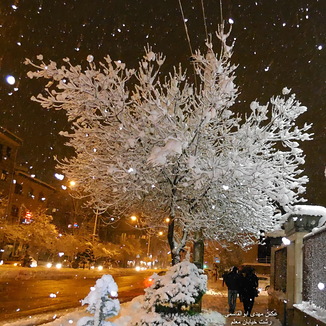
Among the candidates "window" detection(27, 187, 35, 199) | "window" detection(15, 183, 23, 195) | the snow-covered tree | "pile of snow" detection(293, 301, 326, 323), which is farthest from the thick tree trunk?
"window" detection(27, 187, 35, 199)

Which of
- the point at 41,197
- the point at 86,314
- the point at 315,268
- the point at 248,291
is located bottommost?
the point at 86,314

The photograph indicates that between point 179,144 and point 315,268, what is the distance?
3.75m

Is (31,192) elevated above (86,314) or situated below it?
above

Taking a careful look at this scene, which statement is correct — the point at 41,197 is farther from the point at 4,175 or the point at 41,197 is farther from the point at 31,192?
the point at 4,175

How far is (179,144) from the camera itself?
28.8 ft

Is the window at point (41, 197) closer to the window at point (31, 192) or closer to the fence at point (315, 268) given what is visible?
the window at point (31, 192)

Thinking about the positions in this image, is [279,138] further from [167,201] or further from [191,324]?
[191,324]

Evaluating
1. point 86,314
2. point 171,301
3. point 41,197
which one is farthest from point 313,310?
point 41,197

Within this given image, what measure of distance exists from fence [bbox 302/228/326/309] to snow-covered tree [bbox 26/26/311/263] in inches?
79.6

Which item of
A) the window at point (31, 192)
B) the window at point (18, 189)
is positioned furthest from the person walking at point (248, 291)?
the window at point (31, 192)

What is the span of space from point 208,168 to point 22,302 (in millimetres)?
8851

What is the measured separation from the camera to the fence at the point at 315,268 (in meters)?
7.13

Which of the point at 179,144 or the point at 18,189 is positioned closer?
the point at 179,144

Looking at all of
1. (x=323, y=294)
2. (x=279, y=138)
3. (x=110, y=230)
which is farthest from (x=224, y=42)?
(x=110, y=230)
